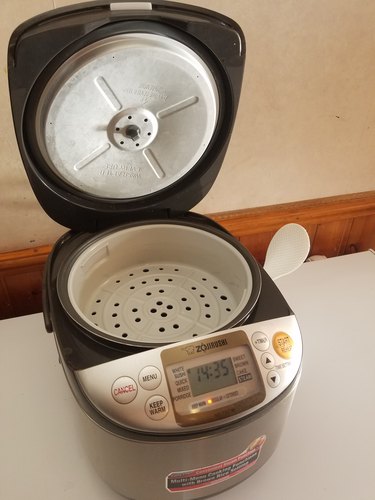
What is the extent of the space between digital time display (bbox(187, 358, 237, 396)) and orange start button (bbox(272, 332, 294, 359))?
0.06 meters

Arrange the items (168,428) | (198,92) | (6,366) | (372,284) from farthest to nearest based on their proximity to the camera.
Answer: (372,284) → (6,366) → (198,92) → (168,428)

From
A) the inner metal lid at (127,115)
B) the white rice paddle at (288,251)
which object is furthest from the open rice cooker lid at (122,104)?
the white rice paddle at (288,251)

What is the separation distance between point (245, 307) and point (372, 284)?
0.52 m

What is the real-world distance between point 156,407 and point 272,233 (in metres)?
0.65

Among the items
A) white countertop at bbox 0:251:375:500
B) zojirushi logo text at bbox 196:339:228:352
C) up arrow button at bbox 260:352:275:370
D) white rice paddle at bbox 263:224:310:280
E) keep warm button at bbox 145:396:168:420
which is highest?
white rice paddle at bbox 263:224:310:280

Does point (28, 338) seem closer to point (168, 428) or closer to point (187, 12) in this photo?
point (168, 428)

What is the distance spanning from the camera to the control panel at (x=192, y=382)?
486 mm

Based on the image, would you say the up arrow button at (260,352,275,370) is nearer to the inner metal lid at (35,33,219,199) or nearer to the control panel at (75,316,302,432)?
the control panel at (75,316,302,432)

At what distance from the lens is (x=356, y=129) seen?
99 centimetres

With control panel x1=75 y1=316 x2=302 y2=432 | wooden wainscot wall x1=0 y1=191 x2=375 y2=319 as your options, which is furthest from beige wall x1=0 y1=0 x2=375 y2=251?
control panel x1=75 y1=316 x2=302 y2=432

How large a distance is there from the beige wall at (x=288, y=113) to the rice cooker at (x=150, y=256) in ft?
0.70

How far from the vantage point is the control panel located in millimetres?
486

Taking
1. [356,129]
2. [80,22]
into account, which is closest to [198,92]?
[80,22]

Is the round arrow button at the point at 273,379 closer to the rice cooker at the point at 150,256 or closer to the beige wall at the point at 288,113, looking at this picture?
the rice cooker at the point at 150,256
